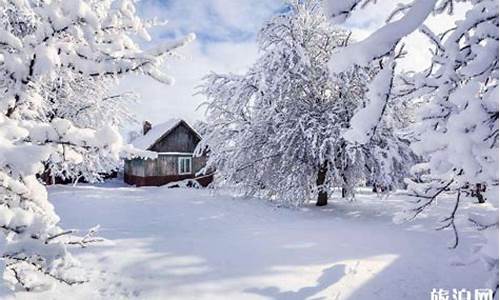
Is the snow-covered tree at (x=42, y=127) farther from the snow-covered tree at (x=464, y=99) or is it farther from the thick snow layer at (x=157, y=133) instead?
the thick snow layer at (x=157, y=133)

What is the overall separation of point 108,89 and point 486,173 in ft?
54.1

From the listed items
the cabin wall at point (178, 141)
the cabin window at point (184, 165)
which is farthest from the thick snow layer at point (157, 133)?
the cabin window at point (184, 165)

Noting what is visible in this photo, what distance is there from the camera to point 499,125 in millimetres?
2264

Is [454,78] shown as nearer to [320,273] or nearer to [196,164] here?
[320,273]

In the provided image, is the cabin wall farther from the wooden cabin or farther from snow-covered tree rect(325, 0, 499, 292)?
snow-covered tree rect(325, 0, 499, 292)

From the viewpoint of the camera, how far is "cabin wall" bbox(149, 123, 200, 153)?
97.7 feet

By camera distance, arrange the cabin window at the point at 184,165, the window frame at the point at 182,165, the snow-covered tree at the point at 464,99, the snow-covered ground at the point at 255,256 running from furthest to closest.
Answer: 1. the cabin window at the point at 184,165
2. the window frame at the point at 182,165
3. the snow-covered ground at the point at 255,256
4. the snow-covered tree at the point at 464,99

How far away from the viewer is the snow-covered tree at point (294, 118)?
1197 cm

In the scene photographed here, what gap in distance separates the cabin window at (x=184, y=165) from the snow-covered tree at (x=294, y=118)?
663 inches

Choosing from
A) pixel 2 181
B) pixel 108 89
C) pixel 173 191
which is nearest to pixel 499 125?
pixel 2 181

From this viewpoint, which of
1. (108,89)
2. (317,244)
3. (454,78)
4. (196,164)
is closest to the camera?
(454,78)

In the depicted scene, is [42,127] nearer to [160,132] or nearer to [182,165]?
[160,132]

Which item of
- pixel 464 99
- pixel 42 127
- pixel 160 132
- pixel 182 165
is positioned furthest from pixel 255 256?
pixel 160 132

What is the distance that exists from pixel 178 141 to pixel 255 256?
80.0ft
